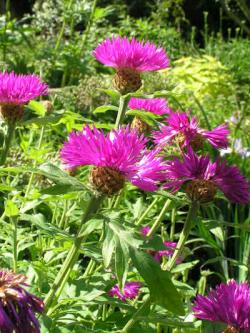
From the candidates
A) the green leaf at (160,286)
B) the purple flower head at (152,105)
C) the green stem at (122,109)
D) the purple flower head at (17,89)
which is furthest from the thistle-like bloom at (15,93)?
the green leaf at (160,286)

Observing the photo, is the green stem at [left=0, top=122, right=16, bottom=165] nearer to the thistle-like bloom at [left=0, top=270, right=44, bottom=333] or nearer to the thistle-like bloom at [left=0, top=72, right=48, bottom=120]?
the thistle-like bloom at [left=0, top=72, right=48, bottom=120]

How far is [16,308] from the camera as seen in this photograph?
82cm

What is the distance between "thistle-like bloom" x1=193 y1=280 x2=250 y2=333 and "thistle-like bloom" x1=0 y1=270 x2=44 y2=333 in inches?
15.6

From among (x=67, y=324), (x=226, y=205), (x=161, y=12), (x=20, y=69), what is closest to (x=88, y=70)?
(x=20, y=69)

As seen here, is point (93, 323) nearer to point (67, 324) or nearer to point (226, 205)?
point (67, 324)

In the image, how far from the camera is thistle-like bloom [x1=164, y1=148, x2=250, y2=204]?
1.30m

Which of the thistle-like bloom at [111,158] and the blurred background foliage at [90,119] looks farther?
the blurred background foliage at [90,119]

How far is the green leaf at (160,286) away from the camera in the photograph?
1006mm

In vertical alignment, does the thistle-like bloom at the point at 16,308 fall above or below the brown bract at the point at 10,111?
below

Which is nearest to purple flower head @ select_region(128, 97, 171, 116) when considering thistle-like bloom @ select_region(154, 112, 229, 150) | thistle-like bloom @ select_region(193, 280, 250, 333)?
thistle-like bloom @ select_region(154, 112, 229, 150)

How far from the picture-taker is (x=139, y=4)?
508 inches

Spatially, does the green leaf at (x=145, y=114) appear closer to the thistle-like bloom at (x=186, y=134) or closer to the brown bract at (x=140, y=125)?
the thistle-like bloom at (x=186, y=134)

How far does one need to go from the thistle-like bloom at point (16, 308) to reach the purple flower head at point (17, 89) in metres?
0.68

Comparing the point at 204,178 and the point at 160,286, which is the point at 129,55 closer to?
the point at 204,178
